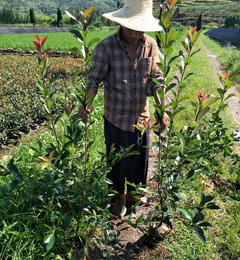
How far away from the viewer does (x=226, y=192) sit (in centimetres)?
246

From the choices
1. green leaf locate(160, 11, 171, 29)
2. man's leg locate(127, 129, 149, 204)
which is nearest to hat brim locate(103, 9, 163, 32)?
green leaf locate(160, 11, 171, 29)

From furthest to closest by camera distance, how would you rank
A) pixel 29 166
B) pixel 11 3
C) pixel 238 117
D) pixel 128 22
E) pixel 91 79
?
pixel 11 3 → pixel 238 117 → pixel 29 166 → pixel 91 79 → pixel 128 22

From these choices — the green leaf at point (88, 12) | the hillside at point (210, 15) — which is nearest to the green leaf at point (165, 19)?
the green leaf at point (88, 12)

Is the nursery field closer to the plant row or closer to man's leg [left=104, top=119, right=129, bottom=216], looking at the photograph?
man's leg [left=104, top=119, right=129, bottom=216]

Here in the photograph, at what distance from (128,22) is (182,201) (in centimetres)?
166

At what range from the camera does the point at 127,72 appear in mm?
1843

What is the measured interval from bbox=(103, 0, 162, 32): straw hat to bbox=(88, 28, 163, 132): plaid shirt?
0.15 metres

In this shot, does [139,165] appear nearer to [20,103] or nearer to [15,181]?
[15,181]

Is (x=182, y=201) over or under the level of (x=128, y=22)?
under

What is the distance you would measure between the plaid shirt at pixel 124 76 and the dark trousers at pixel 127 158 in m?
0.07

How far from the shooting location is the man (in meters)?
1.66

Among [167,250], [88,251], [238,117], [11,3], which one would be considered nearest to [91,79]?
[88,251]

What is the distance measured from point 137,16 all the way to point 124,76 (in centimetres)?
42

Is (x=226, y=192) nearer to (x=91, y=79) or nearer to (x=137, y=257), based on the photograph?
(x=137, y=257)
